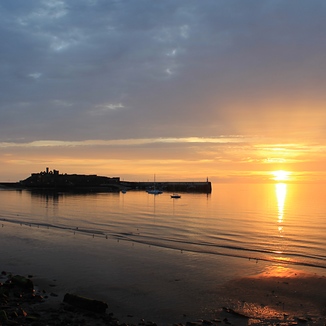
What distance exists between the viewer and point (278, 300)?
18.7 m

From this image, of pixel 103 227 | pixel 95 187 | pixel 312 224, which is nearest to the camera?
pixel 103 227

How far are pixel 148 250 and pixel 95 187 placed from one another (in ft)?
555

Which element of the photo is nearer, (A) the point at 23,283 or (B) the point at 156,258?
(A) the point at 23,283

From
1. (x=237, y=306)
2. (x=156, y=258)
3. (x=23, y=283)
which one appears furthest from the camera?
(x=156, y=258)

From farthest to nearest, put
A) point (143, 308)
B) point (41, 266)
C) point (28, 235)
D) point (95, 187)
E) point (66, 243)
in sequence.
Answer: point (95, 187) → point (28, 235) → point (66, 243) → point (41, 266) → point (143, 308)

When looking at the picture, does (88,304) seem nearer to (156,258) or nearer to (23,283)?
(23,283)

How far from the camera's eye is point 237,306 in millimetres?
17594

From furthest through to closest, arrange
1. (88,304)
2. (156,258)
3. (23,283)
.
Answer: (156,258) → (23,283) → (88,304)

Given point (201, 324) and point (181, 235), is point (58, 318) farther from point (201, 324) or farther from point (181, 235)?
point (181, 235)

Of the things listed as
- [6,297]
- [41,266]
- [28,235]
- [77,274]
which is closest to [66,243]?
[28,235]

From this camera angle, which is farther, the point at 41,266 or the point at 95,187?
the point at 95,187

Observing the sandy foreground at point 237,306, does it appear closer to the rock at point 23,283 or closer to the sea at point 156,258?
the rock at point 23,283

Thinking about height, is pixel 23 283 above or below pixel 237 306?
above

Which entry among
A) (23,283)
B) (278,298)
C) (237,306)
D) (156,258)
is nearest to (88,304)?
(23,283)
